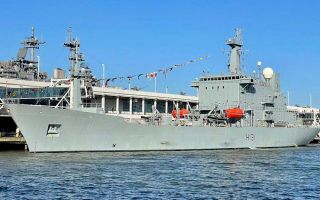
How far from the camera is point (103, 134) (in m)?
41.7

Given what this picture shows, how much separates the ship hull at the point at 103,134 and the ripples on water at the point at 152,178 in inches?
126

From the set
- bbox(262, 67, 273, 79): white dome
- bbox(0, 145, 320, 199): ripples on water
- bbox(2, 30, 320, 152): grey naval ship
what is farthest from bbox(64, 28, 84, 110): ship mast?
bbox(262, 67, 273, 79): white dome

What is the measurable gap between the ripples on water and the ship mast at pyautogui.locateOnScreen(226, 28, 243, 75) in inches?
873

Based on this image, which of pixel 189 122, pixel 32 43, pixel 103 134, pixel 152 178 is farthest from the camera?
pixel 32 43

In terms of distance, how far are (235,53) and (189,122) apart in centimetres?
1332

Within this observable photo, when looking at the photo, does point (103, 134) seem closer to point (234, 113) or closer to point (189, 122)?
point (189, 122)

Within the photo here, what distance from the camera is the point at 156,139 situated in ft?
148

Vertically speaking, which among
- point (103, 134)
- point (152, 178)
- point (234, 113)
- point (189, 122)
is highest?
point (234, 113)

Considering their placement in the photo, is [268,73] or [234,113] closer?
[234,113]

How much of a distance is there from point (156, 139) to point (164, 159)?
8322 millimetres

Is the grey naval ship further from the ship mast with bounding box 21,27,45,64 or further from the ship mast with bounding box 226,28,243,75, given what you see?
the ship mast with bounding box 21,27,45,64

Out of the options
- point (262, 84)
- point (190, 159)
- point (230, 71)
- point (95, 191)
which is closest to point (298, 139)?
point (262, 84)

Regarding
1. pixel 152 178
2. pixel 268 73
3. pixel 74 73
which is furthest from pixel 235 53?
pixel 152 178

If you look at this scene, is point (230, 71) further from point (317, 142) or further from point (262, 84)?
point (317, 142)
